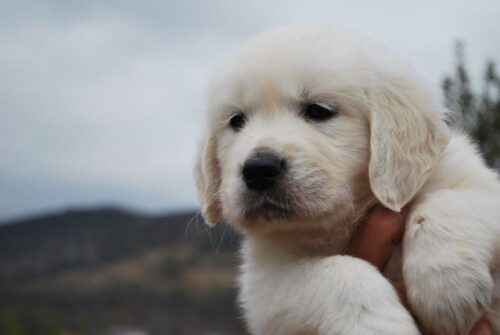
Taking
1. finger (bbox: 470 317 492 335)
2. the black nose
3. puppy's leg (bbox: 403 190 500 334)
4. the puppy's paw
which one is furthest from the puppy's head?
finger (bbox: 470 317 492 335)

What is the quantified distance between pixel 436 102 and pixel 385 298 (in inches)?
59.7

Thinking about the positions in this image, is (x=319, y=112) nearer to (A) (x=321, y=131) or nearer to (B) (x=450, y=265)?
(A) (x=321, y=131)

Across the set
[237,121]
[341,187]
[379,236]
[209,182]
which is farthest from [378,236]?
[209,182]

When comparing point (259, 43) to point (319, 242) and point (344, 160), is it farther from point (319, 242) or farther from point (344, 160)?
point (319, 242)

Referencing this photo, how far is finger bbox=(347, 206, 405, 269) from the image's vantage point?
3573 mm

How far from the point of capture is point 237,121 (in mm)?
4199

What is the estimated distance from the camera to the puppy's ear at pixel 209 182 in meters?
4.43

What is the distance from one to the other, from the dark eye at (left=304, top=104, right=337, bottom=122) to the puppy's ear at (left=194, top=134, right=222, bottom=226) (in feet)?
2.80

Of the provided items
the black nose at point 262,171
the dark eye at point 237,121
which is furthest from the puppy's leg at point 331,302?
the dark eye at point 237,121

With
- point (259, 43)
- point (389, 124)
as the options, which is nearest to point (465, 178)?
point (389, 124)

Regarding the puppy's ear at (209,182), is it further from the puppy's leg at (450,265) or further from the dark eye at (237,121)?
the puppy's leg at (450,265)

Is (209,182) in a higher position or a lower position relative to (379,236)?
lower

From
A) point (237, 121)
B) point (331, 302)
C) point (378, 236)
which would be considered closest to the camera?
point (331, 302)

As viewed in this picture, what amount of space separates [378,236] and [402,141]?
0.67 metres
